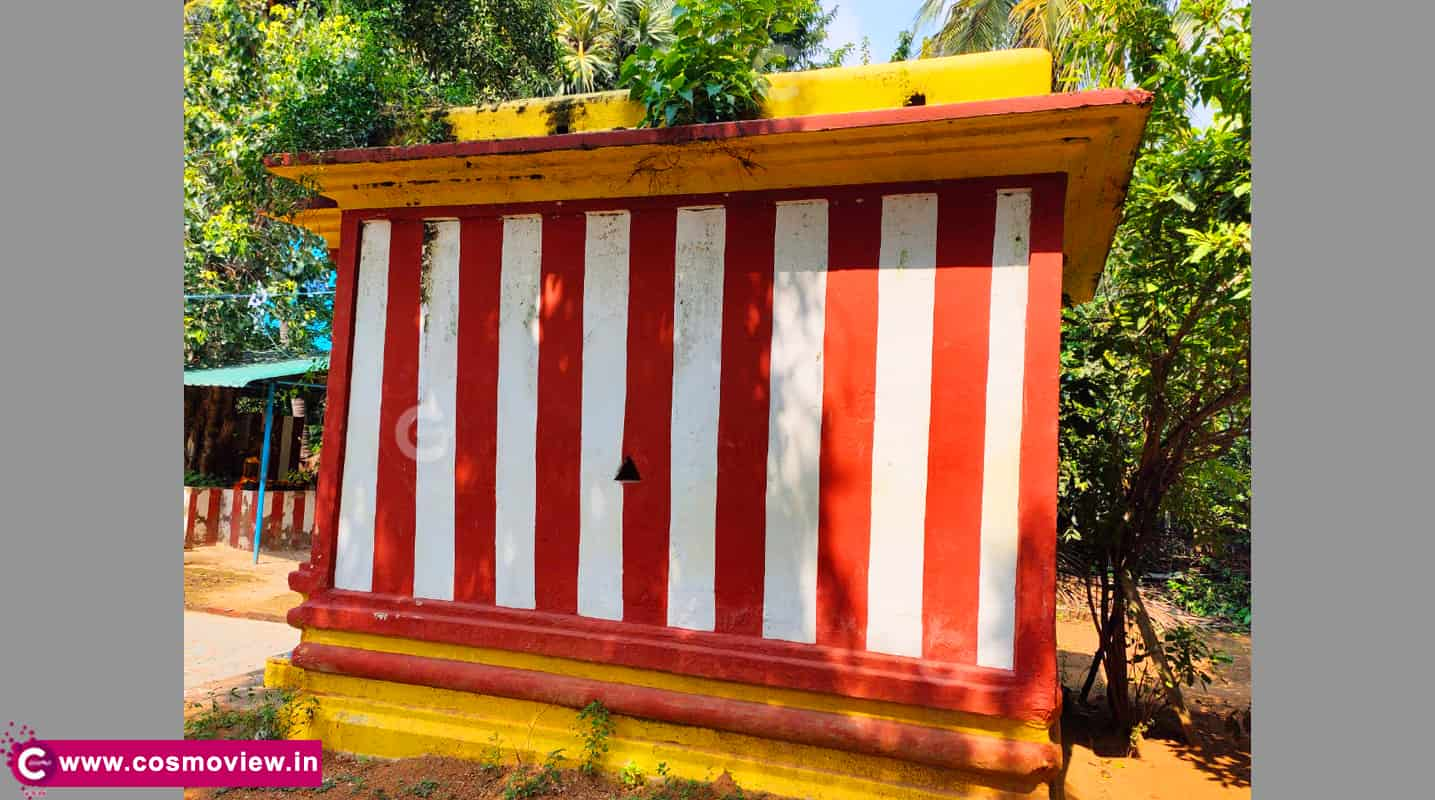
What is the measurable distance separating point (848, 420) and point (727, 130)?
4.92ft

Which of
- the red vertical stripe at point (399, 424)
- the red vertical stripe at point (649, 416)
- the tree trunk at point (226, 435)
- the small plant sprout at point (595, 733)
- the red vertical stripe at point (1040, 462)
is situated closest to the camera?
the red vertical stripe at point (1040, 462)

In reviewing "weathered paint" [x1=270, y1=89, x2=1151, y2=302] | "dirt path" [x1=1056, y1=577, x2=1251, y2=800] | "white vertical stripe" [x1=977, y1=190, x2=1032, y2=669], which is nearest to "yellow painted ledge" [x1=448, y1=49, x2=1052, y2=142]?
"weathered paint" [x1=270, y1=89, x2=1151, y2=302]

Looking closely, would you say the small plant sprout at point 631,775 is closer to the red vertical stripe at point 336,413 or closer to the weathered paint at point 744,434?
the weathered paint at point 744,434

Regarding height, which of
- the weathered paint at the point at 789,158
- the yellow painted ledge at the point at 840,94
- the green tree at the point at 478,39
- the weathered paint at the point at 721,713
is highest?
the green tree at the point at 478,39

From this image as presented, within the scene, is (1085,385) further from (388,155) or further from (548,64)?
(548,64)

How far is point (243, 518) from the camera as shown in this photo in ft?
44.5

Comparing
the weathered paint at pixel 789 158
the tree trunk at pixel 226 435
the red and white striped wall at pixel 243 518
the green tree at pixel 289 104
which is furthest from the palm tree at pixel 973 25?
the tree trunk at pixel 226 435

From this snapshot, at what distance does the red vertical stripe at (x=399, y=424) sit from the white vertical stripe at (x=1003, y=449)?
3.16 meters

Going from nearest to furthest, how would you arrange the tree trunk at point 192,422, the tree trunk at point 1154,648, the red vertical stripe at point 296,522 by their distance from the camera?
the tree trunk at point 1154,648
the red vertical stripe at point 296,522
the tree trunk at point 192,422

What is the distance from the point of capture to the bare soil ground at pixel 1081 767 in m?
4.04

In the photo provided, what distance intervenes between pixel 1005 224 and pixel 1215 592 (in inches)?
370

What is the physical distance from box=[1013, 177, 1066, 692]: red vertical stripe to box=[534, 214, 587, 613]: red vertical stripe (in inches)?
89.6

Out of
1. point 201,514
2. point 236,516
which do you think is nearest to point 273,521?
point 236,516
